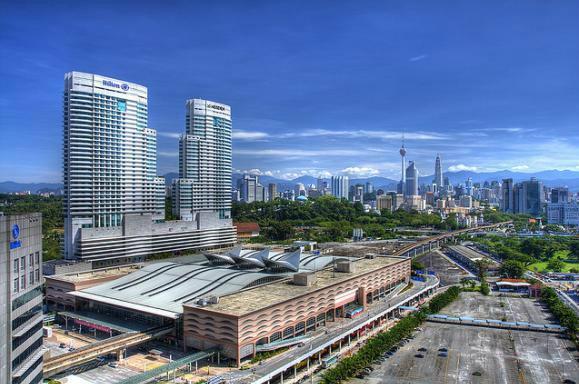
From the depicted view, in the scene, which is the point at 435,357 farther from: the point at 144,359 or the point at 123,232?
the point at 123,232

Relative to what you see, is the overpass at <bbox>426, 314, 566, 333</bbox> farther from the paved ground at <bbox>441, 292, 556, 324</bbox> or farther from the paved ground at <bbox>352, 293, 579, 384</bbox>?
the paved ground at <bbox>441, 292, 556, 324</bbox>

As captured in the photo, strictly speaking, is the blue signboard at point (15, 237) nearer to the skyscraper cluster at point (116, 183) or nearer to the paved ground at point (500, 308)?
the skyscraper cluster at point (116, 183)

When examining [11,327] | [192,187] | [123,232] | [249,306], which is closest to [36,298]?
[11,327]

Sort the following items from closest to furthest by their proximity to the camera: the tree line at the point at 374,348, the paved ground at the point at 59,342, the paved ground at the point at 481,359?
the tree line at the point at 374,348
the paved ground at the point at 481,359
the paved ground at the point at 59,342

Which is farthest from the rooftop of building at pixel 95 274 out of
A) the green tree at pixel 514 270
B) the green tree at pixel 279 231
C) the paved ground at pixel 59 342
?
the green tree at pixel 514 270

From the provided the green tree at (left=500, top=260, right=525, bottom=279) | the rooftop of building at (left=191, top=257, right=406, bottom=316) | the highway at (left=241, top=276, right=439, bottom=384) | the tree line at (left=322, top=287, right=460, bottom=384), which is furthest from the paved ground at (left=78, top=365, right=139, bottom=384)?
the green tree at (left=500, top=260, right=525, bottom=279)

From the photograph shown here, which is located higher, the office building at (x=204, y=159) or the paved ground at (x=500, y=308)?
the office building at (x=204, y=159)
